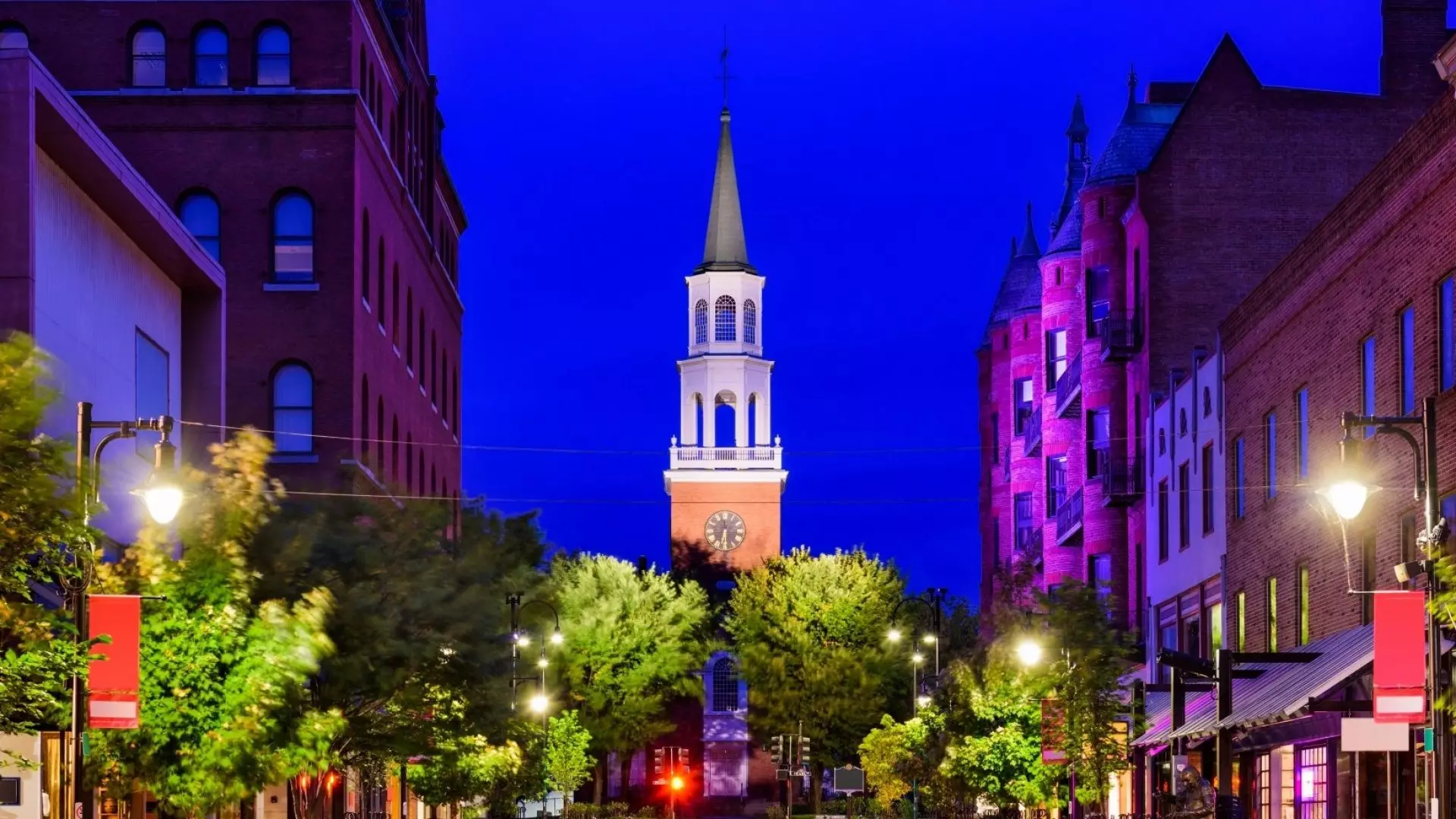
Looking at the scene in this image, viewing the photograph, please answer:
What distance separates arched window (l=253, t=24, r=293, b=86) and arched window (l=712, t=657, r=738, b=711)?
7906 cm

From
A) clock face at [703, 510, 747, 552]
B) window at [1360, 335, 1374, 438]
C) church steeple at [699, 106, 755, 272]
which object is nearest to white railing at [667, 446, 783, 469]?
clock face at [703, 510, 747, 552]

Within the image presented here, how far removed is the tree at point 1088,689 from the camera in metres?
48.9

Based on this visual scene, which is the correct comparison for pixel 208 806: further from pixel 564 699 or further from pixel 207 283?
pixel 564 699

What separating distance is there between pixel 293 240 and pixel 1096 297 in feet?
76.7

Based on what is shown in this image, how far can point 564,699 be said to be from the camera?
377ft

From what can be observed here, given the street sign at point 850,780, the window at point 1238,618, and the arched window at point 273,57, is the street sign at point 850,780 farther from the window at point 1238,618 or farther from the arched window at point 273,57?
the arched window at point 273,57

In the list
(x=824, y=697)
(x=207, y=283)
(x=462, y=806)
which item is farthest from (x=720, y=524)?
(x=207, y=283)

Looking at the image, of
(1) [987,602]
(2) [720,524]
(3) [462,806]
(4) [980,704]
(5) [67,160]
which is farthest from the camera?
(2) [720,524]

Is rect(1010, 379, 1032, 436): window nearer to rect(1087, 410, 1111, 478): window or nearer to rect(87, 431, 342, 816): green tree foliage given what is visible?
rect(1087, 410, 1111, 478): window

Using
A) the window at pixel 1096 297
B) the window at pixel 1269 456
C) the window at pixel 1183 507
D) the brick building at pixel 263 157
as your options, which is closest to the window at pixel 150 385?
the brick building at pixel 263 157

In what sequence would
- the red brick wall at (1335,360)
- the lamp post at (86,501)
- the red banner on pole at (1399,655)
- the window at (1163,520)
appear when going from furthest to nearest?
the window at (1163,520) < the red brick wall at (1335,360) < the red banner on pole at (1399,655) < the lamp post at (86,501)

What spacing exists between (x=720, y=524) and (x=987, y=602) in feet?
111

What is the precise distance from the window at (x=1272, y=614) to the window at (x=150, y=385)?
73.2ft

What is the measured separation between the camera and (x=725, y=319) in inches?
5527
